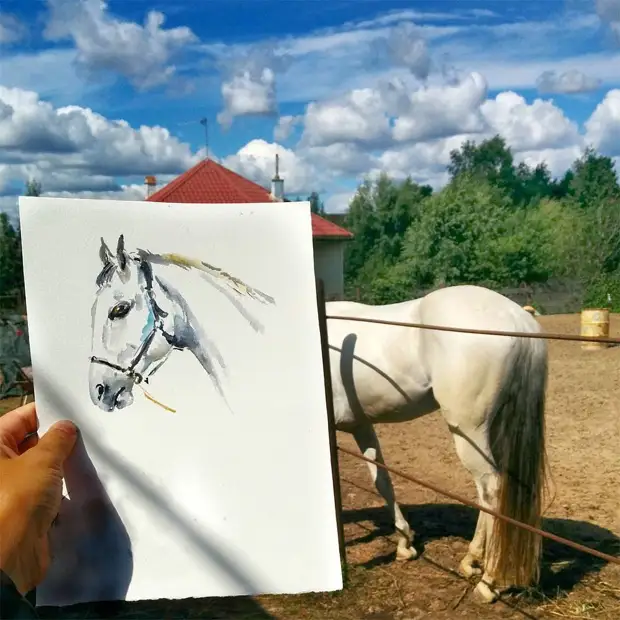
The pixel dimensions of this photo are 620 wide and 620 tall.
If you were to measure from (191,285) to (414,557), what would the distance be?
2553 mm

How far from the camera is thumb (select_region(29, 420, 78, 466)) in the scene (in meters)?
1.31

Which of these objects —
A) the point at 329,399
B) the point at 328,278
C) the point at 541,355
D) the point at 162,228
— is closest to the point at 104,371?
the point at 162,228

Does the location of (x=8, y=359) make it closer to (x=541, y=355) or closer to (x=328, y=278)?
(x=541, y=355)

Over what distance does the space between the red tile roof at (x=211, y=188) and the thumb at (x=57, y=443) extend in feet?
51.9

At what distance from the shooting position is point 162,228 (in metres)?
1.61

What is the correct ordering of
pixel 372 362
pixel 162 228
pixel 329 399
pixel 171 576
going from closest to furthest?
1. pixel 171 576
2. pixel 162 228
3. pixel 329 399
4. pixel 372 362

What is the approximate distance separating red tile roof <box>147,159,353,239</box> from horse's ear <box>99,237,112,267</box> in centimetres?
1560

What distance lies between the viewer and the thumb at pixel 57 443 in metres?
1.31

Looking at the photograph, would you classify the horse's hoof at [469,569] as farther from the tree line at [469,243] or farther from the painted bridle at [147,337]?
the tree line at [469,243]

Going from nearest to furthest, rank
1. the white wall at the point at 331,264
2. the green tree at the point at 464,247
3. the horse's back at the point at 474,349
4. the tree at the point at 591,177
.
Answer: the horse's back at the point at 474,349
the white wall at the point at 331,264
the green tree at the point at 464,247
the tree at the point at 591,177

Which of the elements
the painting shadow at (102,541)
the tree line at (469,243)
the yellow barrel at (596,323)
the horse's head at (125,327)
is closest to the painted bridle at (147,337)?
the horse's head at (125,327)

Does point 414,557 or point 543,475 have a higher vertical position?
point 543,475

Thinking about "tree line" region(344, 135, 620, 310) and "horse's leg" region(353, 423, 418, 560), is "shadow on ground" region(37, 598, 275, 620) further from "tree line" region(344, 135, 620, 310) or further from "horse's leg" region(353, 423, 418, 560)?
"tree line" region(344, 135, 620, 310)

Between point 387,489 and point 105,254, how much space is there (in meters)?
2.53
